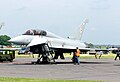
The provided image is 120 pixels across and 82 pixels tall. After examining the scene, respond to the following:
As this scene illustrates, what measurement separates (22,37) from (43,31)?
8.24 ft

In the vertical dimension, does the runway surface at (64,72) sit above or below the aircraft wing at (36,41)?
below

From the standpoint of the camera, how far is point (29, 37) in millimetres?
39062

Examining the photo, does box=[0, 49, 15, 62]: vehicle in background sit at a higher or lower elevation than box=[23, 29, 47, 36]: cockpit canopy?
lower

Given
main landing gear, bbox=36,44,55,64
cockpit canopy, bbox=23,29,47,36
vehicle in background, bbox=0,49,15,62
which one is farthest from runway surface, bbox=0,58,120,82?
vehicle in background, bbox=0,49,15,62

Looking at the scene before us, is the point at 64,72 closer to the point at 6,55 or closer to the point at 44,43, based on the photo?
the point at 44,43

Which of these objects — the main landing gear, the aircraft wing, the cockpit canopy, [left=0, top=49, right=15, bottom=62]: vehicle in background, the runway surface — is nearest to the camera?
the runway surface

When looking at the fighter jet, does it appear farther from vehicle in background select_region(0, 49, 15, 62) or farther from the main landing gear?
vehicle in background select_region(0, 49, 15, 62)

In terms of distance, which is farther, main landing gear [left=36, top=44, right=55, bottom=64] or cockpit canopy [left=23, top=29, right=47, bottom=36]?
cockpit canopy [left=23, top=29, right=47, bottom=36]

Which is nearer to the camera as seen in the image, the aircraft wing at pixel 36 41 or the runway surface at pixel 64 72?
the runway surface at pixel 64 72

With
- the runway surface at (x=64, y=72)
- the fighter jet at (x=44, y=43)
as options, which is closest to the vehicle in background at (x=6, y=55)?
the fighter jet at (x=44, y=43)

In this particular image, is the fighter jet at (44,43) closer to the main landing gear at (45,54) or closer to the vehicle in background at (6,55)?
the main landing gear at (45,54)

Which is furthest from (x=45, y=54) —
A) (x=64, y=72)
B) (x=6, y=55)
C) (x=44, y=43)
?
(x=64, y=72)

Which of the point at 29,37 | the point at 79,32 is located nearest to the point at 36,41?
the point at 29,37

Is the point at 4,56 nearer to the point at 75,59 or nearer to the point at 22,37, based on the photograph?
the point at 22,37
